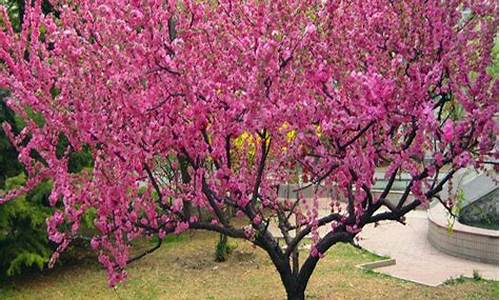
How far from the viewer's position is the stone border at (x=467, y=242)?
347 inches

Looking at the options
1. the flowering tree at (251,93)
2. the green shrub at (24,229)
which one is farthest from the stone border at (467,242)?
the green shrub at (24,229)

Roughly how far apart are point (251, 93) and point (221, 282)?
14.6 feet

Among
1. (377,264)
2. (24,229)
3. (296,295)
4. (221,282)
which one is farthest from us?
(377,264)

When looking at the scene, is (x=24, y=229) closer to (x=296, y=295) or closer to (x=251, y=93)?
(x=296, y=295)

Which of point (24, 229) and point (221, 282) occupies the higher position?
point (24, 229)

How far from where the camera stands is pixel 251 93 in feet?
12.8

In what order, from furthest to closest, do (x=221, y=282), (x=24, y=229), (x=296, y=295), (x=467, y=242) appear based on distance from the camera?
(x=467, y=242), (x=24, y=229), (x=221, y=282), (x=296, y=295)

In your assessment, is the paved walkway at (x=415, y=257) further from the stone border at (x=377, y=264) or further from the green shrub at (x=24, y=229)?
the green shrub at (x=24, y=229)

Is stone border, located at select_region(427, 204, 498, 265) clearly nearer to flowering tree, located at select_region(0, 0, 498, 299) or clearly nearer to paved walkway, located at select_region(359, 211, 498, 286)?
paved walkway, located at select_region(359, 211, 498, 286)

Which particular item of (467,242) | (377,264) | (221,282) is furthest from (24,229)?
(467,242)

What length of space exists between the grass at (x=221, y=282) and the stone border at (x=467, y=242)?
1.28m

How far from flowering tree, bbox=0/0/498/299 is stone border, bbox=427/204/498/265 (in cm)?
439

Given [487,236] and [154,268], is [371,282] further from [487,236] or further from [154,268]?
[154,268]

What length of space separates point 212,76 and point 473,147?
1.85 m
